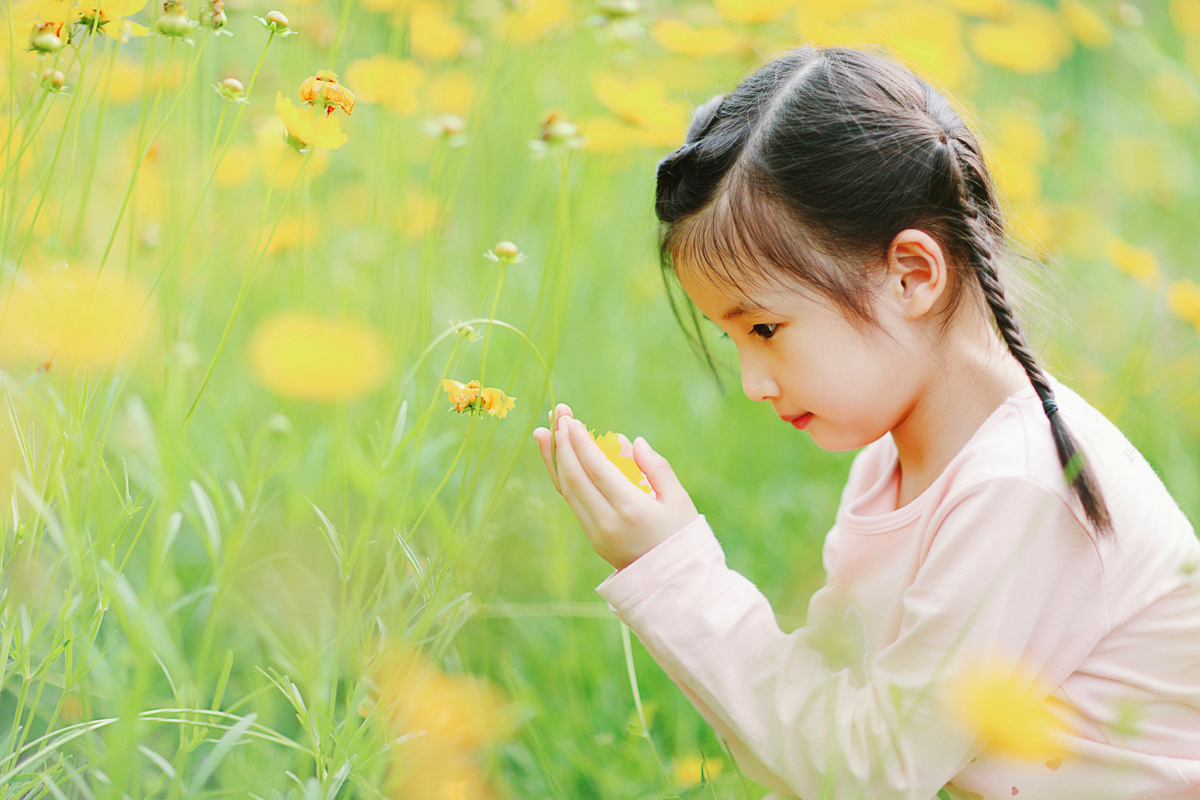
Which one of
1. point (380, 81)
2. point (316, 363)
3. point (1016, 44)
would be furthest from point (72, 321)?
point (1016, 44)

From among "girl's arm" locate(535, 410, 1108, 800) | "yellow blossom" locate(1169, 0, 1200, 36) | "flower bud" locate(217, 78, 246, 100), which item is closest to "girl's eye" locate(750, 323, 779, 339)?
"girl's arm" locate(535, 410, 1108, 800)

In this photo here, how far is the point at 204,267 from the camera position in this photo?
644mm

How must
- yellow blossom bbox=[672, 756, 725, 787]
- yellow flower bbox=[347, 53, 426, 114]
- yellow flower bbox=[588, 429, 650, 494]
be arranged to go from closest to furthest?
yellow flower bbox=[588, 429, 650, 494]
yellow blossom bbox=[672, 756, 725, 787]
yellow flower bbox=[347, 53, 426, 114]

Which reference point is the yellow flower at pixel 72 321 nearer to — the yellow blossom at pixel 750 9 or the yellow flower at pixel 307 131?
the yellow flower at pixel 307 131

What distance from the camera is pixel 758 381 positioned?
0.62m

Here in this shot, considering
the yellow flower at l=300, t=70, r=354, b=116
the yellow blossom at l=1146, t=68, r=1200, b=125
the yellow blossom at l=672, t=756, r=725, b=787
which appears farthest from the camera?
the yellow blossom at l=1146, t=68, r=1200, b=125

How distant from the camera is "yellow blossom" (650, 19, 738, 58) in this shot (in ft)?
3.85

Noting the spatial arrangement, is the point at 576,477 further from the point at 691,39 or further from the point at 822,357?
the point at 691,39

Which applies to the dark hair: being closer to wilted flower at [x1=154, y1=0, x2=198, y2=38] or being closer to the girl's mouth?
the girl's mouth

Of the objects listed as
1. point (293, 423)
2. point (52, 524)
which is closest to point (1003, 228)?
point (293, 423)

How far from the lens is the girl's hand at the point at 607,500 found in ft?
1.98

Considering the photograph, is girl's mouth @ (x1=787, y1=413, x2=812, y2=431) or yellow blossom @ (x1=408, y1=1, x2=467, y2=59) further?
yellow blossom @ (x1=408, y1=1, x2=467, y2=59)

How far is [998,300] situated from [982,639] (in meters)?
0.20

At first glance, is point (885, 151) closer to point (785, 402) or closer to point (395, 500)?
point (785, 402)
